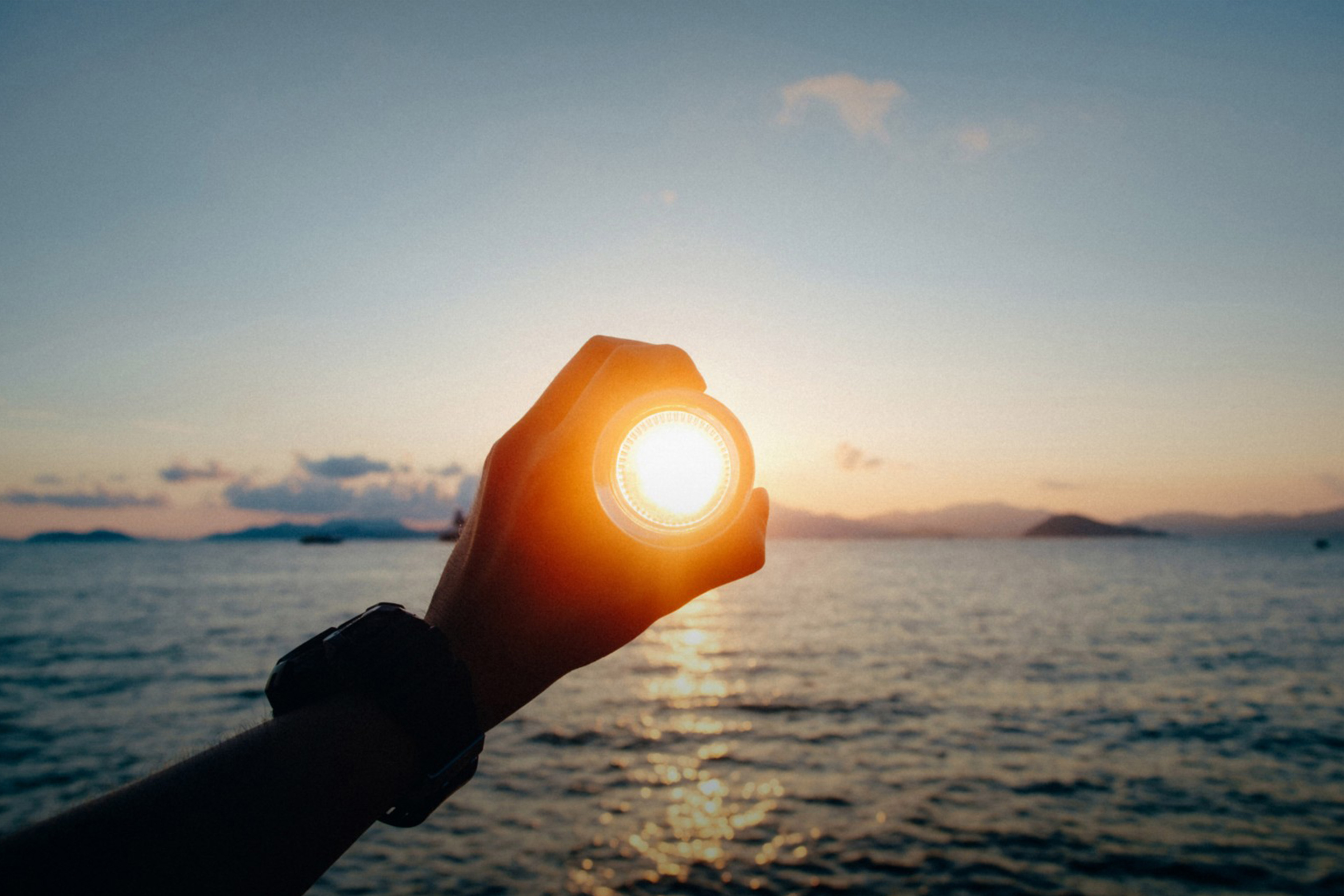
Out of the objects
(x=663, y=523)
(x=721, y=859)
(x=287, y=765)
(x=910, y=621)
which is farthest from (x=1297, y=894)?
(x=910, y=621)

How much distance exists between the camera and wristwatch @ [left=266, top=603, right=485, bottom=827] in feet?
4.58

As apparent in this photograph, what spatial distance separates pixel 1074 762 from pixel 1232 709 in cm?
835

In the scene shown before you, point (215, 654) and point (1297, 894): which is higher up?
point (1297, 894)

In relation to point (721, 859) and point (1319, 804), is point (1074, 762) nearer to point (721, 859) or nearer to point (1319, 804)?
point (1319, 804)

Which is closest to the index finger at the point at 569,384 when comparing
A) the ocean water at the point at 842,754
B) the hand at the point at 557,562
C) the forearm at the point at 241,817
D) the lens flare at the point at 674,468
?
the hand at the point at 557,562

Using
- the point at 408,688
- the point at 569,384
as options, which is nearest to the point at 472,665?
the point at 408,688

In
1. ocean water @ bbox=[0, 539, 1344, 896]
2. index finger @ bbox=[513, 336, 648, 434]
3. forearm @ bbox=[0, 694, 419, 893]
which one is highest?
index finger @ bbox=[513, 336, 648, 434]

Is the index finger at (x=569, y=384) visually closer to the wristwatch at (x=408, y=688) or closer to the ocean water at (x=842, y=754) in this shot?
the wristwatch at (x=408, y=688)

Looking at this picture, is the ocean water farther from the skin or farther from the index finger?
the index finger

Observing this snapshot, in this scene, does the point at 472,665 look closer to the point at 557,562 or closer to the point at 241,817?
the point at 557,562

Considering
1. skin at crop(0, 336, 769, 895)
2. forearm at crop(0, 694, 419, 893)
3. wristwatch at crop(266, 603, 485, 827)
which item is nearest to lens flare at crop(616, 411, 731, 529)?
skin at crop(0, 336, 769, 895)

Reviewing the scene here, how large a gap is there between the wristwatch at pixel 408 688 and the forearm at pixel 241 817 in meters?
0.04

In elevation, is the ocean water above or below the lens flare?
below

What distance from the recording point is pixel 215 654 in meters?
28.1
